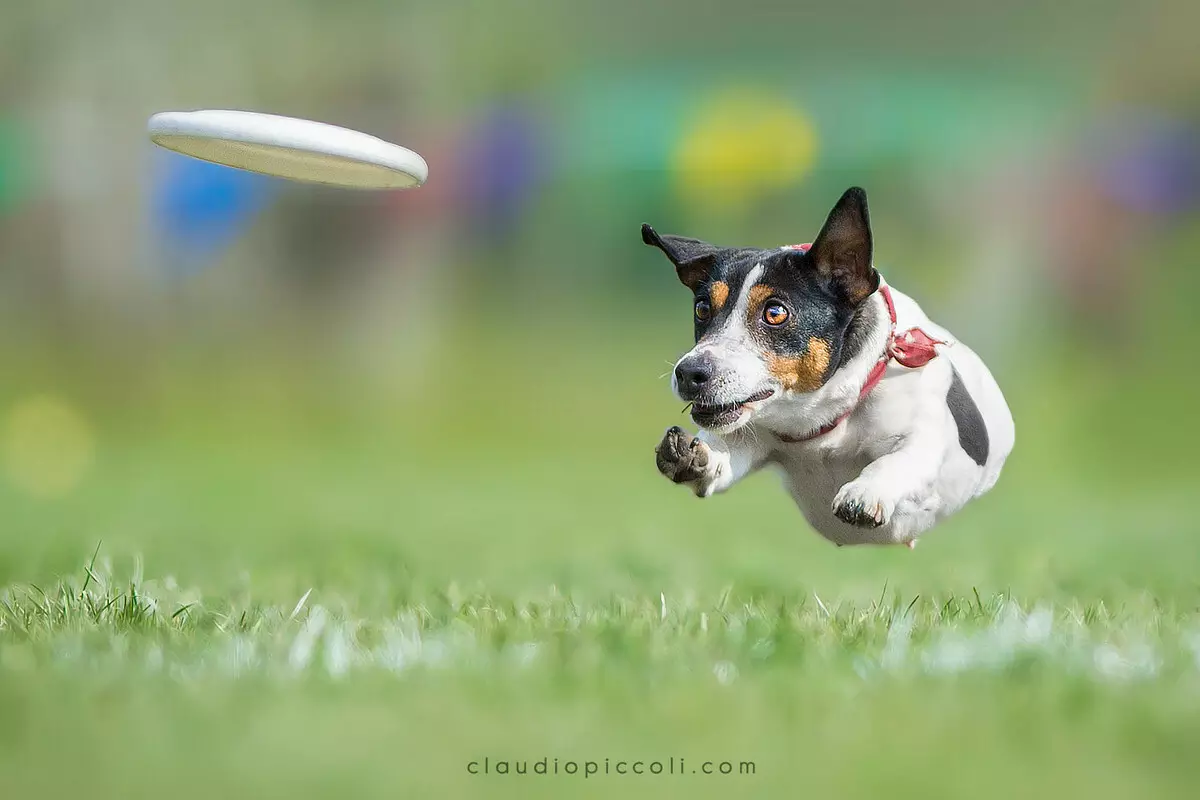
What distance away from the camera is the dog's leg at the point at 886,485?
328 centimetres

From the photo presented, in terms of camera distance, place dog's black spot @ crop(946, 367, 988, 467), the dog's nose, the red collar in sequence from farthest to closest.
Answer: dog's black spot @ crop(946, 367, 988, 467) → the red collar → the dog's nose

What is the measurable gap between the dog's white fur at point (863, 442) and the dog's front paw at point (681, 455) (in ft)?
0.07

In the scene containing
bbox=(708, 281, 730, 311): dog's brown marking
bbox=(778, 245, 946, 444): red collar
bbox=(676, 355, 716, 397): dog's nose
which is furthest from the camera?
bbox=(778, 245, 946, 444): red collar

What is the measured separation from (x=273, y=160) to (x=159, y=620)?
1.31 m

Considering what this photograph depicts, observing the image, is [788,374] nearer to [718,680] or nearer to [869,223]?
[869,223]

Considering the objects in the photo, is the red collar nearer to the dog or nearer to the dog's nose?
the dog

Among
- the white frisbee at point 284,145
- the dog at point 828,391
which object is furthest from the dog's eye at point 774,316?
the white frisbee at point 284,145

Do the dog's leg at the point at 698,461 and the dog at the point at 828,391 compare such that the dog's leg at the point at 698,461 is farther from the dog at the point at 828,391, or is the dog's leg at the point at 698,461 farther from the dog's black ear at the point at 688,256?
the dog's black ear at the point at 688,256

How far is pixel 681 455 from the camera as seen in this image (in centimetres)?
336

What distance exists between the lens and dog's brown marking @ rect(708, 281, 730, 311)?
135 inches

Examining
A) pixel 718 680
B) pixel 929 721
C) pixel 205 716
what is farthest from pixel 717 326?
pixel 205 716

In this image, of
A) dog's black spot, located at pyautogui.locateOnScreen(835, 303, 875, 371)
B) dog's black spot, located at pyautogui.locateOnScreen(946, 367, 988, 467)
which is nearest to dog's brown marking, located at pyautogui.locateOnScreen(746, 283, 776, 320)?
dog's black spot, located at pyautogui.locateOnScreen(835, 303, 875, 371)

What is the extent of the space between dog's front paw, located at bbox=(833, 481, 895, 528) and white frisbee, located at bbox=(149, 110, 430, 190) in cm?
138

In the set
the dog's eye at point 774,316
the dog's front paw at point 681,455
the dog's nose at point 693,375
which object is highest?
the dog's eye at point 774,316
